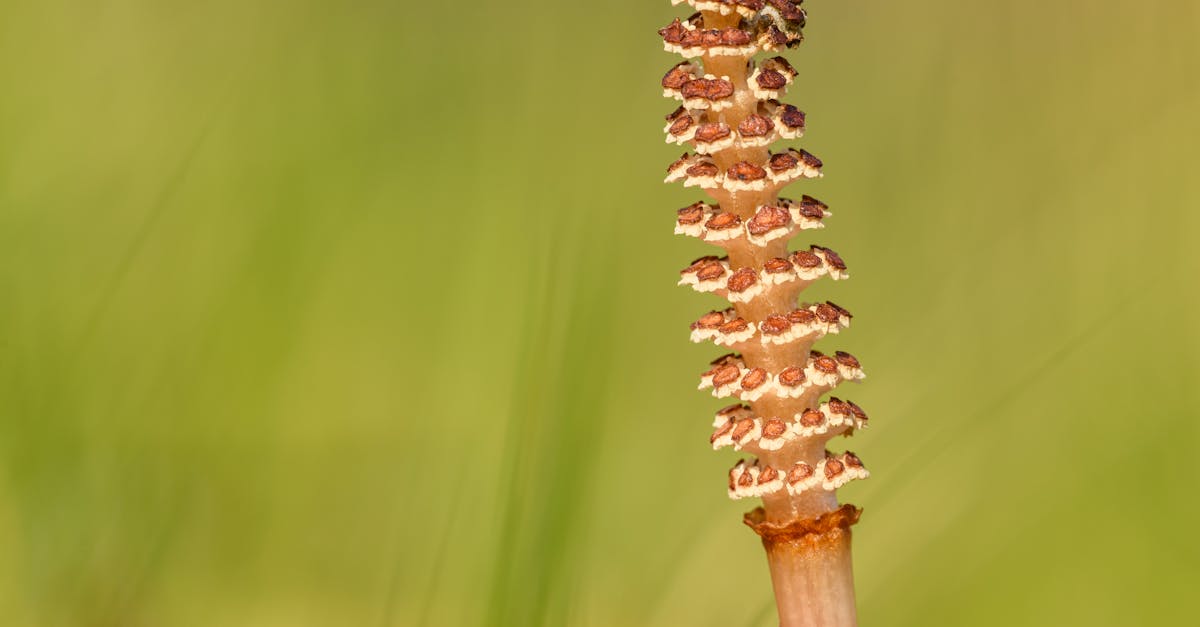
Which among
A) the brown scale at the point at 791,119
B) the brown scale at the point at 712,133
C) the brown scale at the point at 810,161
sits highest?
the brown scale at the point at 791,119

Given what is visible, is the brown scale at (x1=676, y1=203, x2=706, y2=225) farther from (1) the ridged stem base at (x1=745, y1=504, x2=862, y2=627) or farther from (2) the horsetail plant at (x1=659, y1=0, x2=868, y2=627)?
(1) the ridged stem base at (x1=745, y1=504, x2=862, y2=627)

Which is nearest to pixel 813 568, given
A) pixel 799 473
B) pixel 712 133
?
pixel 799 473

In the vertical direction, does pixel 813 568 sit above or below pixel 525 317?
below

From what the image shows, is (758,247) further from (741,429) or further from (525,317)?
(525,317)

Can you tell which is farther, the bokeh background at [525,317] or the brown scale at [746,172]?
the bokeh background at [525,317]

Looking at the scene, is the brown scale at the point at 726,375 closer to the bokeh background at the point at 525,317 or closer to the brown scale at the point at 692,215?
the brown scale at the point at 692,215

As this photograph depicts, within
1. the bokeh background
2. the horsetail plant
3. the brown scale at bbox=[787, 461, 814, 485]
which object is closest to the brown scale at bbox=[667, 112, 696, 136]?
the horsetail plant

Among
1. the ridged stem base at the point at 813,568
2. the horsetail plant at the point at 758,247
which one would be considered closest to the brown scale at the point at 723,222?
the horsetail plant at the point at 758,247
